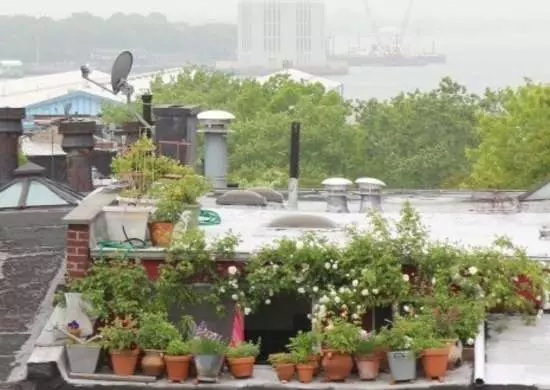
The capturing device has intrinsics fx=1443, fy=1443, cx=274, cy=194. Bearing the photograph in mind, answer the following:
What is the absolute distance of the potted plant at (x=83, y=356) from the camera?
1220 centimetres

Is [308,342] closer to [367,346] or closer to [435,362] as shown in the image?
[367,346]

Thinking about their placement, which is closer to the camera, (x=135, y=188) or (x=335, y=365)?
(x=335, y=365)

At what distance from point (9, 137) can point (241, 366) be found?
51.4 ft

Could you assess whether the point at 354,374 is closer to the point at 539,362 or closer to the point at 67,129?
the point at 539,362

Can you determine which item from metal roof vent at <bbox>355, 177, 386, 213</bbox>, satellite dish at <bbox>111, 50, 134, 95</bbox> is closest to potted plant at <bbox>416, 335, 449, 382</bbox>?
satellite dish at <bbox>111, 50, 134, 95</bbox>

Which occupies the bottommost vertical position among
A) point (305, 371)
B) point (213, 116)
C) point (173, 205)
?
point (305, 371)

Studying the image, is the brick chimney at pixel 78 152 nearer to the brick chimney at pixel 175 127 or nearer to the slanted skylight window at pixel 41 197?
the brick chimney at pixel 175 127

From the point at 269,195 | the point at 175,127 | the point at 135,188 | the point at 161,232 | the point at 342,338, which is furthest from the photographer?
the point at 175,127

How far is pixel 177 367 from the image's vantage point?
479 inches

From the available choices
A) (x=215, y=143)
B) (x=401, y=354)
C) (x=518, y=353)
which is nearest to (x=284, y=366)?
(x=401, y=354)

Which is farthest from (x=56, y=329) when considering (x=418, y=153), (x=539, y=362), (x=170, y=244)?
(x=418, y=153)

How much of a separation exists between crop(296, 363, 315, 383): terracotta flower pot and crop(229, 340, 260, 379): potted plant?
16.1 inches

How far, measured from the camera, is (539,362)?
41.0ft

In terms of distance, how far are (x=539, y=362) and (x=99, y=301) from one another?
389 cm
